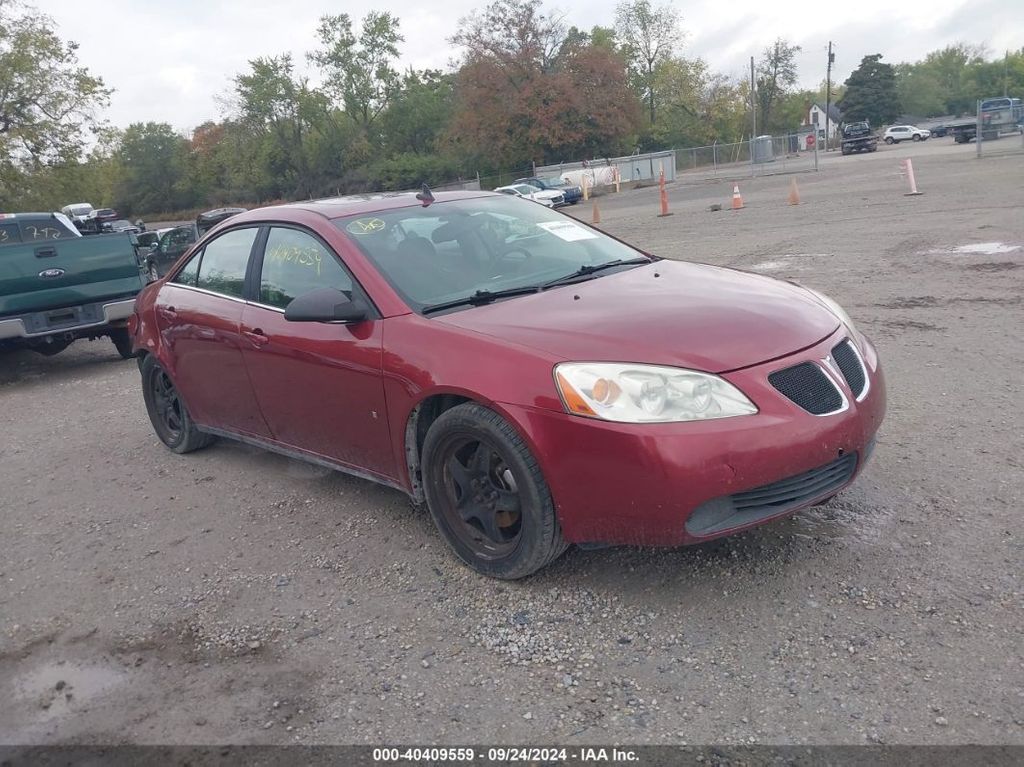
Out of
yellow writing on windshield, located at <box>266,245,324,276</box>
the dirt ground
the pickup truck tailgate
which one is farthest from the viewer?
the pickup truck tailgate

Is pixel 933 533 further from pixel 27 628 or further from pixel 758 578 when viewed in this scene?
pixel 27 628

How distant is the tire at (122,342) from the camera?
9.84m

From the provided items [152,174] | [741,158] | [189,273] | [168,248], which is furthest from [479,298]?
[152,174]

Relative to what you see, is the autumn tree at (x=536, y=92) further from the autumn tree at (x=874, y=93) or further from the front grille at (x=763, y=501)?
the front grille at (x=763, y=501)

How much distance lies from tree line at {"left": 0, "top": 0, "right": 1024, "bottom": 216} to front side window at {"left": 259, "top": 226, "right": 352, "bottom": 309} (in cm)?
3486

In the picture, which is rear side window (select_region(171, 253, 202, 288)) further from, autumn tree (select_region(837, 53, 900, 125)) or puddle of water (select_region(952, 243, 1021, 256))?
autumn tree (select_region(837, 53, 900, 125))

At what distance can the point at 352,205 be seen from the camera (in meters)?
4.61

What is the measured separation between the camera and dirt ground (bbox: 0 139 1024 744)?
2705 mm

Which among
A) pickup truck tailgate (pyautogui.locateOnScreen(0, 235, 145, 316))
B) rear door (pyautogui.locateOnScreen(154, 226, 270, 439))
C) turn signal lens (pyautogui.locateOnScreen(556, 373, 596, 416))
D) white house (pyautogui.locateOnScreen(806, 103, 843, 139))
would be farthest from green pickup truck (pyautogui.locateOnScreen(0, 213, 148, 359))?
white house (pyautogui.locateOnScreen(806, 103, 843, 139))

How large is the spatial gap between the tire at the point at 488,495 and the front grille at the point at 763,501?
0.56 m

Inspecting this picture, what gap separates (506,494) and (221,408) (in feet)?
7.76

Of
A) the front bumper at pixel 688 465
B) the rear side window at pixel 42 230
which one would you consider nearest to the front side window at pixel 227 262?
the front bumper at pixel 688 465

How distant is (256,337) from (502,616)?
2.08 m

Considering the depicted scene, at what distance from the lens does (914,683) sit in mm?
2689
